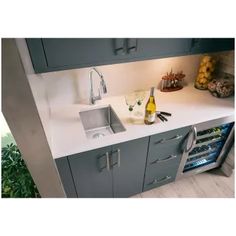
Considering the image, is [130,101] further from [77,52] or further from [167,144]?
[77,52]

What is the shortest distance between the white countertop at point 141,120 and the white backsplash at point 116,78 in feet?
0.30

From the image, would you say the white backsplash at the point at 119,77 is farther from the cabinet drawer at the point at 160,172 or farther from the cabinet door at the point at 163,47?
the cabinet drawer at the point at 160,172

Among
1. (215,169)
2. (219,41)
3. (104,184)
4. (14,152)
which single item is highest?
(219,41)

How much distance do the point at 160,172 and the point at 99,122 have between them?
29.6 inches

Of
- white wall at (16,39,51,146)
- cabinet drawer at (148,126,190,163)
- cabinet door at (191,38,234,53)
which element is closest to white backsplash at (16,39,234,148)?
cabinet door at (191,38,234,53)

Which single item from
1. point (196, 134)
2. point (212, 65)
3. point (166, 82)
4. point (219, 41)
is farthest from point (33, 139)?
point (212, 65)

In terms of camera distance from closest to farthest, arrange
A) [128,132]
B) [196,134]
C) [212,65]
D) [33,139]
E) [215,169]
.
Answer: [33,139] → [128,132] → [196,134] → [212,65] → [215,169]

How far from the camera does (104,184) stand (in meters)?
1.30

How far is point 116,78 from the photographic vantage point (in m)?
1.48

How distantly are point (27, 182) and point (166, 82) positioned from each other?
1542 mm

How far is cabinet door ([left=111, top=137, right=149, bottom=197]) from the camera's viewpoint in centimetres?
114

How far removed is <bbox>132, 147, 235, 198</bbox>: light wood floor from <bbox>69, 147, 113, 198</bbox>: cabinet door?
1.79ft

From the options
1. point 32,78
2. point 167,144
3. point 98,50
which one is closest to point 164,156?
point 167,144

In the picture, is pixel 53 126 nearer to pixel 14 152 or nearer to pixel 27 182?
pixel 14 152
